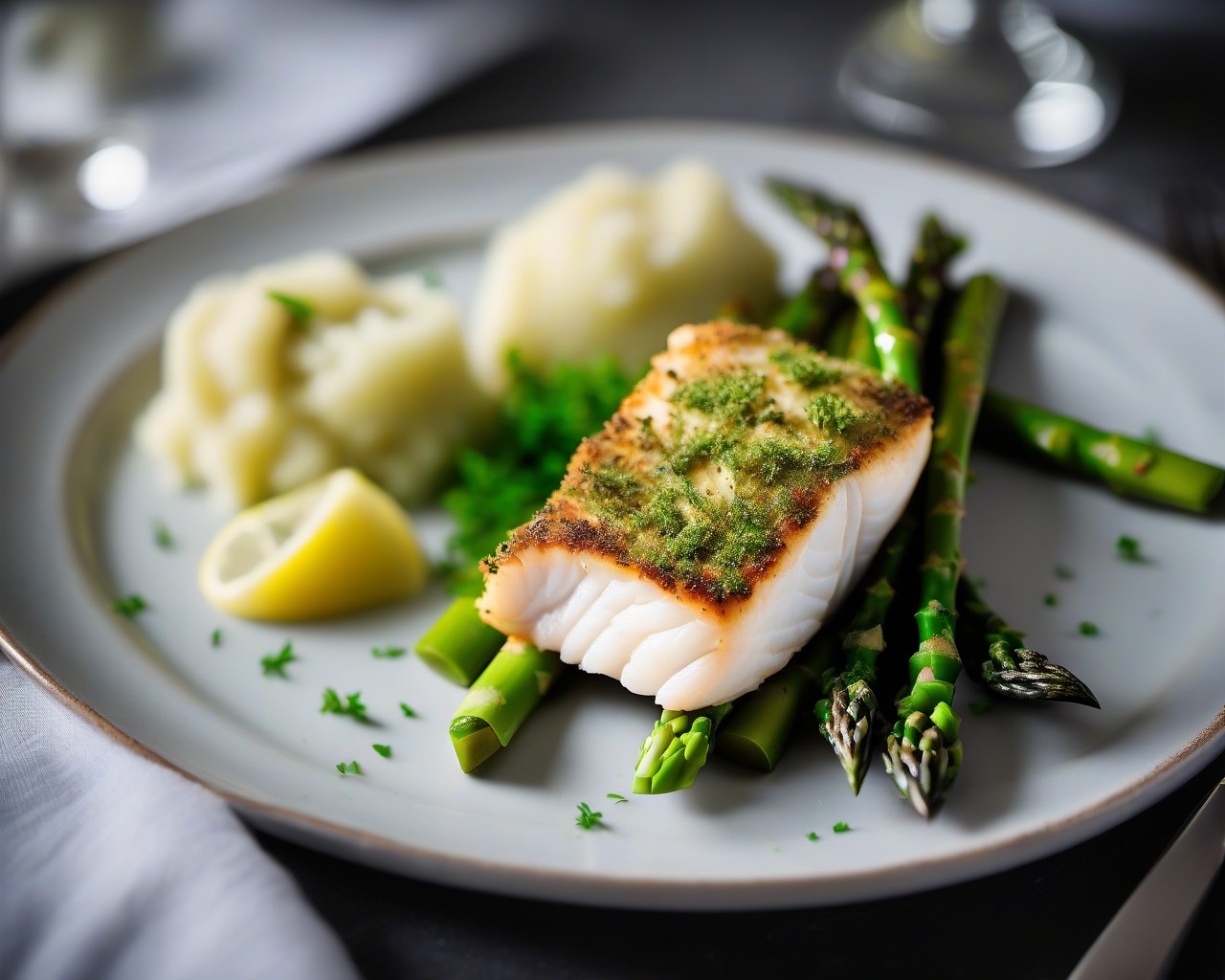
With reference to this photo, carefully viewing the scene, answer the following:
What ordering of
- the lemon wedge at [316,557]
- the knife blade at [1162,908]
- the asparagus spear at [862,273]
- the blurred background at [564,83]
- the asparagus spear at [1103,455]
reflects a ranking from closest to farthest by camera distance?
the knife blade at [1162,908] < the lemon wedge at [316,557] < the asparagus spear at [1103,455] < the asparagus spear at [862,273] < the blurred background at [564,83]

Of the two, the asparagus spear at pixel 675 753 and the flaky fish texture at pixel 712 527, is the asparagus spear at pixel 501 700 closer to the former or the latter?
the flaky fish texture at pixel 712 527

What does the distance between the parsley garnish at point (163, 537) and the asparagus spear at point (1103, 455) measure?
292 cm

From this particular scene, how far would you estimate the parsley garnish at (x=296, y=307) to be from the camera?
4.43 metres

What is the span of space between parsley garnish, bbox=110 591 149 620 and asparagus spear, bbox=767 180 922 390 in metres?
2.57

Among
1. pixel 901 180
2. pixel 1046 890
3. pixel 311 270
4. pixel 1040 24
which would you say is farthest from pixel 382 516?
pixel 1040 24

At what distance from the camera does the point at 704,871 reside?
2811mm

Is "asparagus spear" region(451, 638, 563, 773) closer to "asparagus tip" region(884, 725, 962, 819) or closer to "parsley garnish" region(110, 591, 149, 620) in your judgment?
"asparagus tip" region(884, 725, 962, 819)

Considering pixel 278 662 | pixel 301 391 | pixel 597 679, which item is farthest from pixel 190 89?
pixel 597 679

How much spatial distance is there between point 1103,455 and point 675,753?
201 centimetres

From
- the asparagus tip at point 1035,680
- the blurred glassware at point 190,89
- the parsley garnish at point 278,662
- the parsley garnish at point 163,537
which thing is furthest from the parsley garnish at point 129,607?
the asparagus tip at point 1035,680

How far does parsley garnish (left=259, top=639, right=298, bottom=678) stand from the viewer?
12.0 feet

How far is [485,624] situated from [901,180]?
10.4ft

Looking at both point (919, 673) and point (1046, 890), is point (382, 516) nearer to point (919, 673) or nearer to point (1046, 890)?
point (919, 673)

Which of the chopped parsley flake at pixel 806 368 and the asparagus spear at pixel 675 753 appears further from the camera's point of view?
the chopped parsley flake at pixel 806 368
